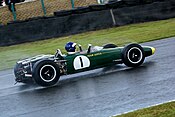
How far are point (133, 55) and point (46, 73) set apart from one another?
2054 millimetres

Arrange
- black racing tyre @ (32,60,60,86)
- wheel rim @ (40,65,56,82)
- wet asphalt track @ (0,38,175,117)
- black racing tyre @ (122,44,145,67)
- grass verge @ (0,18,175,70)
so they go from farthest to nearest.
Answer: grass verge @ (0,18,175,70) → black racing tyre @ (122,44,145,67) → wheel rim @ (40,65,56,82) → black racing tyre @ (32,60,60,86) → wet asphalt track @ (0,38,175,117)

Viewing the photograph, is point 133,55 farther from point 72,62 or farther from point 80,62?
point 72,62

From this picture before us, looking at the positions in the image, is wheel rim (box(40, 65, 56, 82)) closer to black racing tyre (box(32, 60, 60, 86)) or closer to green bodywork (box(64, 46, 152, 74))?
black racing tyre (box(32, 60, 60, 86))

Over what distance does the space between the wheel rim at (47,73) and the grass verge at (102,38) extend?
6091 millimetres

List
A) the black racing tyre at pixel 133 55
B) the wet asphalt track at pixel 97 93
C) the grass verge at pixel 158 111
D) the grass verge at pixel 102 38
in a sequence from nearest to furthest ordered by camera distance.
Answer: the grass verge at pixel 158 111, the wet asphalt track at pixel 97 93, the black racing tyre at pixel 133 55, the grass verge at pixel 102 38

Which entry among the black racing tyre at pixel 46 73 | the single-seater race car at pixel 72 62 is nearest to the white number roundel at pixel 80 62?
the single-seater race car at pixel 72 62

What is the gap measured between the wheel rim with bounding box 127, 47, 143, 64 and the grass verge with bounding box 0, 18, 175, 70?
5.87 metres

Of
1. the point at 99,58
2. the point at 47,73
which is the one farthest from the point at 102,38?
the point at 47,73

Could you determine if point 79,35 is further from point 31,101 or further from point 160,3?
point 31,101

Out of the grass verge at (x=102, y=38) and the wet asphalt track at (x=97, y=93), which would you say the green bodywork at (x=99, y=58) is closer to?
the wet asphalt track at (x=97, y=93)

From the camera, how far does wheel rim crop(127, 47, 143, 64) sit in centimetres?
1022

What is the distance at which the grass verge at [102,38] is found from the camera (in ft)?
55.1

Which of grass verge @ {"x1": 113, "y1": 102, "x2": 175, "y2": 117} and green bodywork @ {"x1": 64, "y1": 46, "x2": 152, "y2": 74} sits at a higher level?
green bodywork @ {"x1": 64, "y1": 46, "x2": 152, "y2": 74}

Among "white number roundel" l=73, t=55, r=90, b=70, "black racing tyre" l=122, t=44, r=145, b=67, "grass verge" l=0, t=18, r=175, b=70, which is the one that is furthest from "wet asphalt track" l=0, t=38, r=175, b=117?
"grass verge" l=0, t=18, r=175, b=70
